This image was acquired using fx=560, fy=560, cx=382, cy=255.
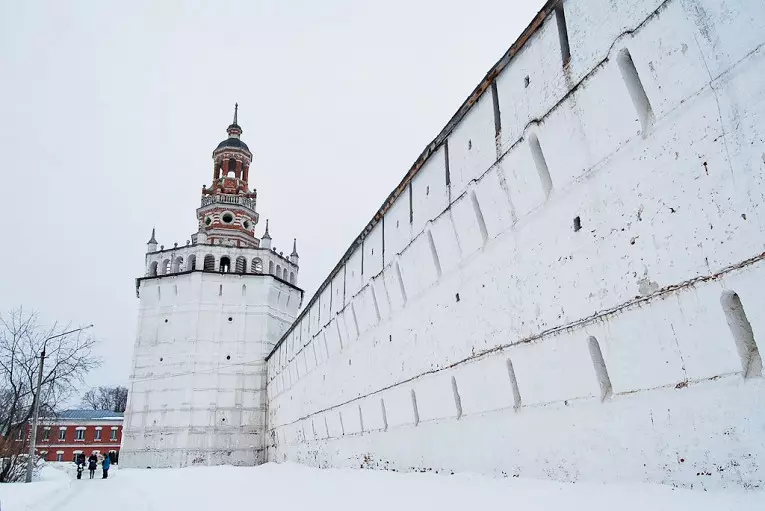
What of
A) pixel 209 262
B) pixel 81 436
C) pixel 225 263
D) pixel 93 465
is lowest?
pixel 93 465

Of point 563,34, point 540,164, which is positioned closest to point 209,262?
point 540,164

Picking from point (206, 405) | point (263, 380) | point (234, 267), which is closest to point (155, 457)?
point (206, 405)

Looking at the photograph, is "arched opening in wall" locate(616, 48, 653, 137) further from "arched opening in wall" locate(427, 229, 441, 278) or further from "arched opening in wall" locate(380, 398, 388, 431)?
"arched opening in wall" locate(380, 398, 388, 431)

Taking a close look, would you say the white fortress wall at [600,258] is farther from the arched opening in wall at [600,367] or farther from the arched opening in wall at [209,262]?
the arched opening in wall at [209,262]

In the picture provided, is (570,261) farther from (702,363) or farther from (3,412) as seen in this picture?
(3,412)

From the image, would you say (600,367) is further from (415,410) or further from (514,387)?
(415,410)

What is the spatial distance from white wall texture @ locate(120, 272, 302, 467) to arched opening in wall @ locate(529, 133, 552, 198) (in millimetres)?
23028

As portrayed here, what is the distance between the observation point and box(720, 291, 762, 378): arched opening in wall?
12.6ft

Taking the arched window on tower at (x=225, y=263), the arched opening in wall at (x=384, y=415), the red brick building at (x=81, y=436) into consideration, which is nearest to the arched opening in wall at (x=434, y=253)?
the arched opening in wall at (x=384, y=415)

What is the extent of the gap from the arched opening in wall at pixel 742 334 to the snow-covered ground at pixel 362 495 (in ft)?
2.67

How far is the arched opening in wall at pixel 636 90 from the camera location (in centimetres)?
493

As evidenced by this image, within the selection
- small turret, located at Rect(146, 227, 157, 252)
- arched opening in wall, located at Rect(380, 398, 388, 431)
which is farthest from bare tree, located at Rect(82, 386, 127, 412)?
arched opening in wall, located at Rect(380, 398, 388, 431)

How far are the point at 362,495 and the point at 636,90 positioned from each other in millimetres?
6617

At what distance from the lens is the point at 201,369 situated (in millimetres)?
26344
